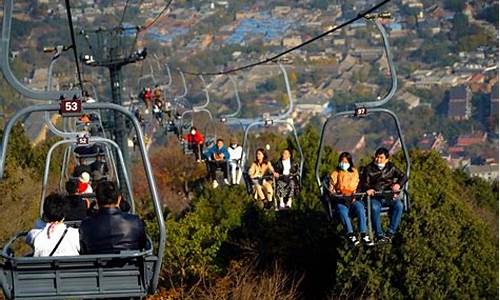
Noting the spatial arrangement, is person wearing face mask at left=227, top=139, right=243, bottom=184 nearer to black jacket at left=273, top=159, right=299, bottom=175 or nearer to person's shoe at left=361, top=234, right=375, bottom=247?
black jacket at left=273, top=159, right=299, bottom=175

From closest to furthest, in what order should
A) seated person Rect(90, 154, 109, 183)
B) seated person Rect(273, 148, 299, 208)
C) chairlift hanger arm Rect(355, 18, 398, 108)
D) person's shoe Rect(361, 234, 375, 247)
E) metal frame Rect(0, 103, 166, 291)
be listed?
1. metal frame Rect(0, 103, 166, 291)
2. chairlift hanger arm Rect(355, 18, 398, 108)
3. person's shoe Rect(361, 234, 375, 247)
4. seated person Rect(90, 154, 109, 183)
5. seated person Rect(273, 148, 299, 208)

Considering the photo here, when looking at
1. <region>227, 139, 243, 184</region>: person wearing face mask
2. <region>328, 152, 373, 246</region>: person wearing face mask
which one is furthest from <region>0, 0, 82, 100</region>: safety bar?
<region>227, 139, 243, 184</region>: person wearing face mask

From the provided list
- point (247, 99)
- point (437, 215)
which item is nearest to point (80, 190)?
point (437, 215)

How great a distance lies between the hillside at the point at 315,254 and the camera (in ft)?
73.0

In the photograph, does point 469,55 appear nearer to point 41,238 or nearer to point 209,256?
point 209,256

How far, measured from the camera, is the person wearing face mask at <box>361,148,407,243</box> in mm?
→ 11719

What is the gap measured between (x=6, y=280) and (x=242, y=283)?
15727 mm

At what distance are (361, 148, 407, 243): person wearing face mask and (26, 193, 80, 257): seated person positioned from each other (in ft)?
13.0

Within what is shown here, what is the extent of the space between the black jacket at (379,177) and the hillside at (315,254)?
10023 mm

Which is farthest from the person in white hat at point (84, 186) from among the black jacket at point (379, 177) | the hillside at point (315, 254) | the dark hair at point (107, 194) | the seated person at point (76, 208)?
the hillside at point (315, 254)

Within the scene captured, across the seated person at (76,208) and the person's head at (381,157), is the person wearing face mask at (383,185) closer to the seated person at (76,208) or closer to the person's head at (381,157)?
the person's head at (381,157)

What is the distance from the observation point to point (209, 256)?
2448 centimetres

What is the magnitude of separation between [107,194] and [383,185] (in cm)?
464

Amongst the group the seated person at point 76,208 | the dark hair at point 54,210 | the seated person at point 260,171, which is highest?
the dark hair at point 54,210
